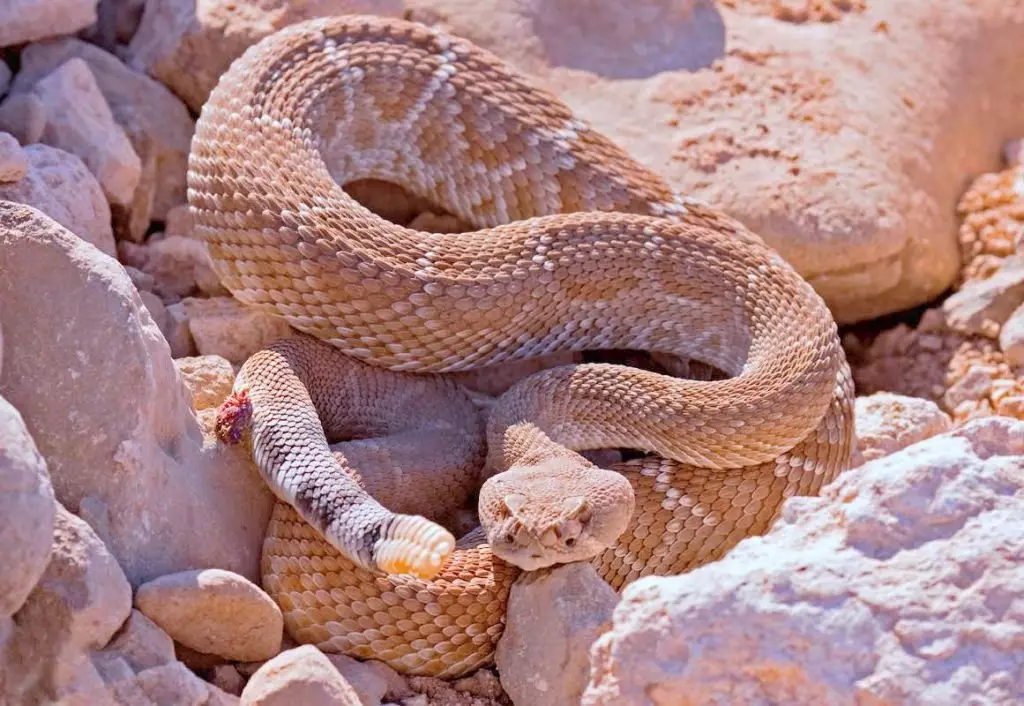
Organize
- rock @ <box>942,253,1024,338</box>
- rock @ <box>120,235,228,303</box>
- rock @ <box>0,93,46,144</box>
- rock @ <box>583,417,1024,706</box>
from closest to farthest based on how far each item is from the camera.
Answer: rock @ <box>583,417,1024,706</box> < rock @ <box>0,93,46,144</box> < rock @ <box>120,235,228,303</box> < rock @ <box>942,253,1024,338</box>

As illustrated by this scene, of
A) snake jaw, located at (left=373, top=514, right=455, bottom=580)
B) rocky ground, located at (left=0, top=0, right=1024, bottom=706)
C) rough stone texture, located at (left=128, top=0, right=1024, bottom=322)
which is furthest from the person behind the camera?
rough stone texture, located at (left=128, top=0, right=1024, bottom=322)

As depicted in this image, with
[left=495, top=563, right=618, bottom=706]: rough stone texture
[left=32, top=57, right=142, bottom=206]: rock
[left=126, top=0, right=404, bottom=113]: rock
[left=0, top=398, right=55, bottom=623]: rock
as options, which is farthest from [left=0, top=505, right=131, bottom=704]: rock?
[left=126, top=0, right=404, bottom=113]: rock

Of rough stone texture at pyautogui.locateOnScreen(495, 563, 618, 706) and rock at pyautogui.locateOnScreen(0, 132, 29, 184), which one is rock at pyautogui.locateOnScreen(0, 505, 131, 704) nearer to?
rough stone texture at pyautogui.locateOnScreen(495, 563, 618, 706)

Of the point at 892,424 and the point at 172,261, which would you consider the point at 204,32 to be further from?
the point at 892,424

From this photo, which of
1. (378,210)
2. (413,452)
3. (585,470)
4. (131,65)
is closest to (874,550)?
(585,470)

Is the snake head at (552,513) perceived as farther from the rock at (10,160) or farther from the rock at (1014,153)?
the rock at (1014,153)

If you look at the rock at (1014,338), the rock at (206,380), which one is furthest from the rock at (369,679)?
the rock at (1014,338)
